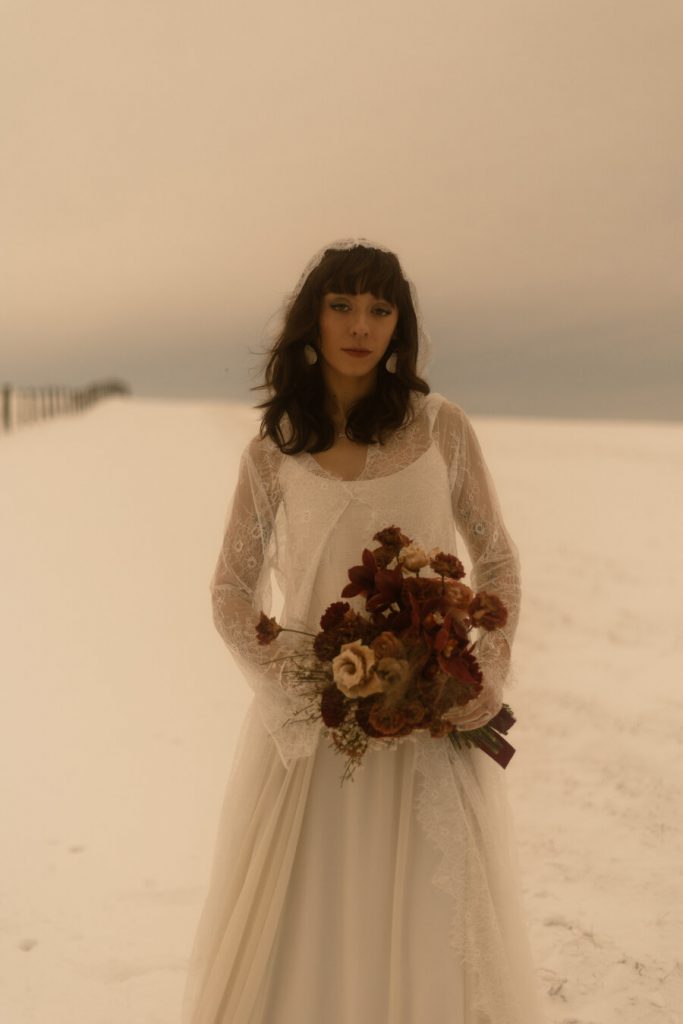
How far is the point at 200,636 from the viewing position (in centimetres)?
803

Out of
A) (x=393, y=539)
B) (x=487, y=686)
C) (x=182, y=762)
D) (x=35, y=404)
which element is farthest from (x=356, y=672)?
(x=35, y=404)

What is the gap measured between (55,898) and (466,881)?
8.12 feet

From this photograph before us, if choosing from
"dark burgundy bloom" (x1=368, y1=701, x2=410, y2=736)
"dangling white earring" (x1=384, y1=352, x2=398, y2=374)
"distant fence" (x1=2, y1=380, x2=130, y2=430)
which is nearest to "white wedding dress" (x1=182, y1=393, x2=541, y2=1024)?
"dangling white earring" (x1=384, y1=352, x2=398, y2=374)

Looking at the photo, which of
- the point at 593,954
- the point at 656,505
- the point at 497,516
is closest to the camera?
the point at 497,516

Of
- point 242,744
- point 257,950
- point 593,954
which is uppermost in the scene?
point 242,744

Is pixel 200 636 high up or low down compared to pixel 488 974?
down

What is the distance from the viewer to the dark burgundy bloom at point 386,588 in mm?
2021

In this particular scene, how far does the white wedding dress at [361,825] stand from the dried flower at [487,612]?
250 millimetres

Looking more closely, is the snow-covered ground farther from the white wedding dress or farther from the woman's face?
the woman's face

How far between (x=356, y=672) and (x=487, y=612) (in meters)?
0.29

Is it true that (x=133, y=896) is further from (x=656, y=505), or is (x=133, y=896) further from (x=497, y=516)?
(x=656, y=505)

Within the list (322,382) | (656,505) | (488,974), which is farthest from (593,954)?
(656,505)

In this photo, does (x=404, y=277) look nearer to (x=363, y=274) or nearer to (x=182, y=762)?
(x=363, y=274)

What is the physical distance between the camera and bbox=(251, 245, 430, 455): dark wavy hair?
7.77ft
